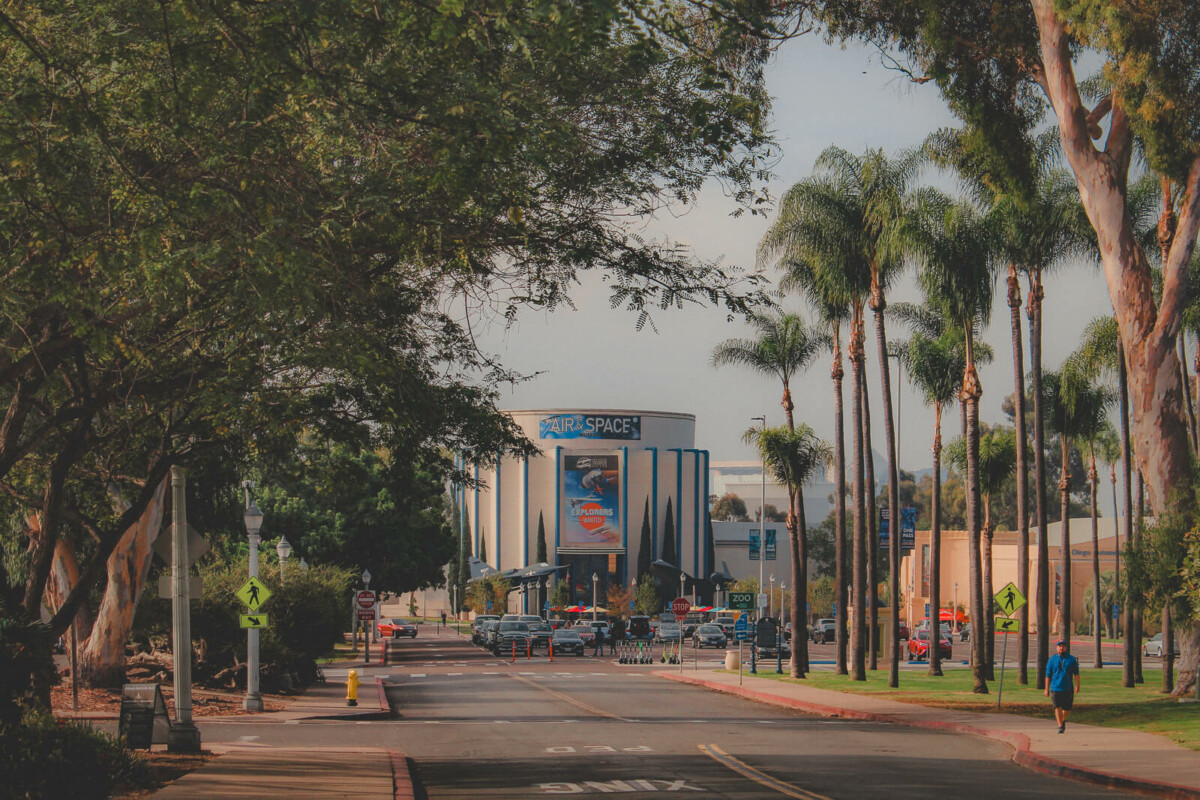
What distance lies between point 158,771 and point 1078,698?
2458 cm

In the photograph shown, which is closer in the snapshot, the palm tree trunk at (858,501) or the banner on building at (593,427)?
the palm tree trunk at (858,501)

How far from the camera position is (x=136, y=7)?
34.3 ft

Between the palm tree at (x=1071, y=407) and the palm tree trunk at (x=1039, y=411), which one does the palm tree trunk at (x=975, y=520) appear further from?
the palm tree at (x=1071, y=407)

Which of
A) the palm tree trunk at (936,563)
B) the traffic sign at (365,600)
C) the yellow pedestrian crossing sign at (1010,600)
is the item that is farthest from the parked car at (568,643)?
the yellow pedestrian crossing sign at (1010,600)

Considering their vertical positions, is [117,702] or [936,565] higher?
[936,565]

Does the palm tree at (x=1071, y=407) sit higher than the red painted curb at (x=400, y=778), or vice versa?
the palm tree at (x=1071, y=407)

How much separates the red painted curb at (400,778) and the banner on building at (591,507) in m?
95.1

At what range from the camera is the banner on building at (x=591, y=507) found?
375ft

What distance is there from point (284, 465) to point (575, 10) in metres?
15.7

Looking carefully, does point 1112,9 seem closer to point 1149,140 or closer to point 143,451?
point 1149,140

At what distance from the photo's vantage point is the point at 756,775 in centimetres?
1655

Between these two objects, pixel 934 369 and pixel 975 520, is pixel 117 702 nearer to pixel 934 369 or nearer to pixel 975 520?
pixel 975 520

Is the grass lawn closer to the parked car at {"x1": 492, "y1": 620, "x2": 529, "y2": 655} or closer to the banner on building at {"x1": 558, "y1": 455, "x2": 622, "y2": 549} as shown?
the parked car at {"x1": 492, "y1": 620, "x2": 529, "y2": 655}

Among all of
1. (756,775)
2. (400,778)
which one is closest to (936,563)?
(756,775)
